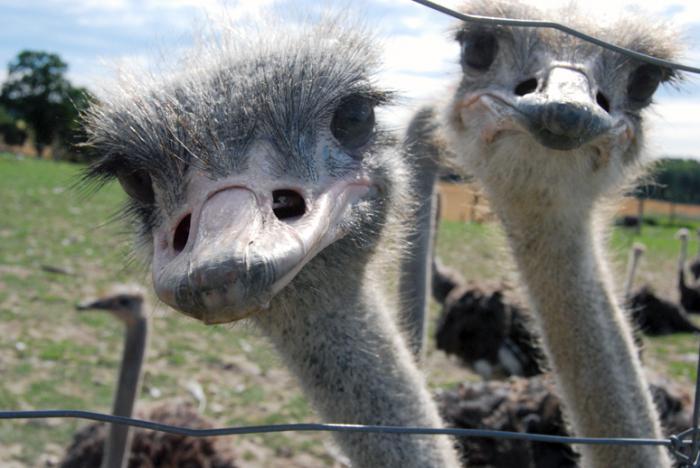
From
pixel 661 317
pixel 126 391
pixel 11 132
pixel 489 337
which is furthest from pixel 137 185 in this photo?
pixel 11 132

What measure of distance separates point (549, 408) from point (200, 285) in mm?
2877

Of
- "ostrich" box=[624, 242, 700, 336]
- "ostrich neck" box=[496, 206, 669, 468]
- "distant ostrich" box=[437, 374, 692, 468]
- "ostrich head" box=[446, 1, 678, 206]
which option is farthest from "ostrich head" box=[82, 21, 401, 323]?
"ostrich" box=[624, 242, 700, 336]

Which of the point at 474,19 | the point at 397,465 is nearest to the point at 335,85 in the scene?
the point at 474,19

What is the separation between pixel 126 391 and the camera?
132 inches

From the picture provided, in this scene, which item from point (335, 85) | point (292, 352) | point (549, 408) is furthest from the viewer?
point (549, 408)

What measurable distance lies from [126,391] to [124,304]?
0.73 meters

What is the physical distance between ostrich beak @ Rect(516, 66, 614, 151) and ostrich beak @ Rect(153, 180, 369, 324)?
58 cm

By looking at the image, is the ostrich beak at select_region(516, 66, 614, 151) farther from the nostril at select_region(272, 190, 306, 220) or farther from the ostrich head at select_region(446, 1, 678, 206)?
the nostril at select_region(272, 190, 306, 220)

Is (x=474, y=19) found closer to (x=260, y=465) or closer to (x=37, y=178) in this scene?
(x=260, y=465)

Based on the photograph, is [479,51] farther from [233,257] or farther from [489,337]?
[489,337]

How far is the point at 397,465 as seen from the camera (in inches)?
61.7

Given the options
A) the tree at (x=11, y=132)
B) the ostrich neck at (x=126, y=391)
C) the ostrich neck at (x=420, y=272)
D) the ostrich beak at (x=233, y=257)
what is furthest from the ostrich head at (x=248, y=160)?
the tree at (x=11, y=132)

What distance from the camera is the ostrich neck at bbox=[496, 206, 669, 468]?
200 centimetres

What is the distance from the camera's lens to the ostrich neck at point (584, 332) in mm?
1998
